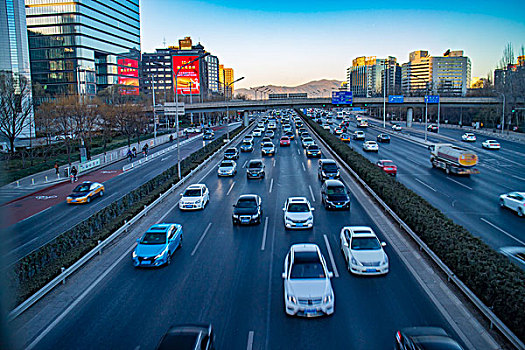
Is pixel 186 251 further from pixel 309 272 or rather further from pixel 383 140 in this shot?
pixel 383 140

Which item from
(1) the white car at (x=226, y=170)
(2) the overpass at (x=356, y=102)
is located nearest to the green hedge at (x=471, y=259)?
(1) the white car at (x=226, y=170)

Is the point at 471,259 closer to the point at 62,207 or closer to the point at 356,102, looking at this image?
the point at 62,207

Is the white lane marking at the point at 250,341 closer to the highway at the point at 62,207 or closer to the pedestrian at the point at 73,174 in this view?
the highway at the point at 62,207

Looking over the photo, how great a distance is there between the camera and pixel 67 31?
96.5m

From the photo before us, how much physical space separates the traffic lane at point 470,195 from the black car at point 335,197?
19.7 feet

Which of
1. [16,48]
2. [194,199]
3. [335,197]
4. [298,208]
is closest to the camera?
[298,208]

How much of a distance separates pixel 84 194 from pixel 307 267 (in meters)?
23.5

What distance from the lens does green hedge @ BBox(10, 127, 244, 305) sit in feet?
46.4

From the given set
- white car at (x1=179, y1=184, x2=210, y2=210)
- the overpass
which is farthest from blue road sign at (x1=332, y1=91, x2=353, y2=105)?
white car at (x1=179, y1=184, x2=210, y2=210)

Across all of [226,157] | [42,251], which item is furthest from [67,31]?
[42,251]

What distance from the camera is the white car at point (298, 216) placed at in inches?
834

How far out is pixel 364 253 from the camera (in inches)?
618

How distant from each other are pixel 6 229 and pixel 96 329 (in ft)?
34.9

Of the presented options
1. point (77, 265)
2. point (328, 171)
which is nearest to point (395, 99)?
point (328, 171)
